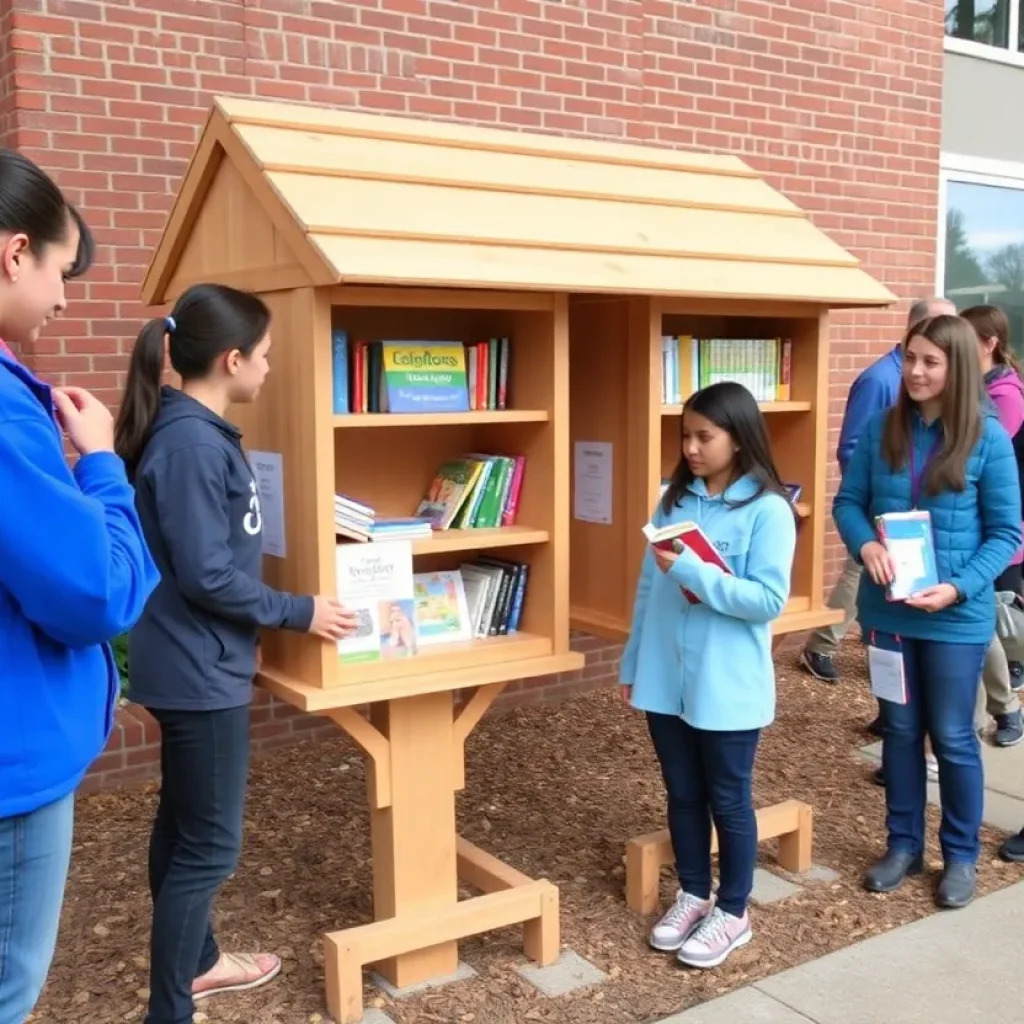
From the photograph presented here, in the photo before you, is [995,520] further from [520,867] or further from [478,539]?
[520,867]

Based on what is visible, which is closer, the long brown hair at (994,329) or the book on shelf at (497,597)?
the book on shelf at (497,597)

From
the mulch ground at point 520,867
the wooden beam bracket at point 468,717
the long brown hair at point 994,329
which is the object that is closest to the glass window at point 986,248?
the long brown hair at point 994,329

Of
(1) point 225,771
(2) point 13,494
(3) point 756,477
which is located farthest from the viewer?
(3) point 756,477

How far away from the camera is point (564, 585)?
367 centimetres

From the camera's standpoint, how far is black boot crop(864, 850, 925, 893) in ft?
13.5

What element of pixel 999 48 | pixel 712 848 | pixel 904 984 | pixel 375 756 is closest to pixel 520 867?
pixel 712 848

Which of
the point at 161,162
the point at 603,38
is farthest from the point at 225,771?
the point at 603,38

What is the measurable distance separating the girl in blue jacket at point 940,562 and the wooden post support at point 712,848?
10.7 inches

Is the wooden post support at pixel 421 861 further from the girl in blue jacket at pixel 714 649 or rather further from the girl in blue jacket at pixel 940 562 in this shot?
the girl in blue jacket at pixel 940 562

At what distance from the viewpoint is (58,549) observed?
1731 mm

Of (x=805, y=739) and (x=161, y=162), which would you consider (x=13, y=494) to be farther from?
(x=805, y=739)

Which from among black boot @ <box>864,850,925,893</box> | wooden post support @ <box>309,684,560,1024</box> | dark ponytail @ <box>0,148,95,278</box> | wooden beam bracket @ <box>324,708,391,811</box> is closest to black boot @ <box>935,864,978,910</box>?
black boot @ <box>864,850,925,893</box>

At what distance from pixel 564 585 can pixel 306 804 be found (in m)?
1.91

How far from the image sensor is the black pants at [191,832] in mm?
2947
